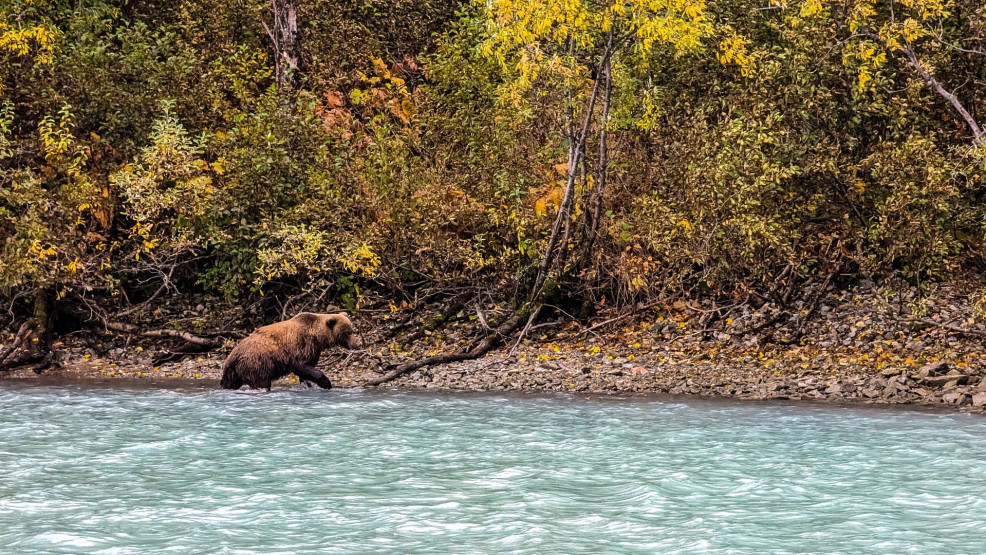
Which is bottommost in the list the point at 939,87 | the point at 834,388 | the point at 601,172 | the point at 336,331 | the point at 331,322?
the point at 834,388

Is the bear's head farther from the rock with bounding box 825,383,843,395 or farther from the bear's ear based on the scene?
the rock with bounding box 825,383,843,395

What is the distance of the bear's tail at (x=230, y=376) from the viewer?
618 inches

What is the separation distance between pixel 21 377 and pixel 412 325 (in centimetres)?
635

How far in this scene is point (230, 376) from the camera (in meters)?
15.8

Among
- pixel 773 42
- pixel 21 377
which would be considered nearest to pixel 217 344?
pixel 21 377

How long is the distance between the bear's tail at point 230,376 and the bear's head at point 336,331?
128 centimetres

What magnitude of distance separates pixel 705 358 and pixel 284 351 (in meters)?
6.28

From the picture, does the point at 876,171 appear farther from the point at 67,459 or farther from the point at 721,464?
the point at 67,459

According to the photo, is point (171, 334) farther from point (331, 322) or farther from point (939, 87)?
point (939, 87)

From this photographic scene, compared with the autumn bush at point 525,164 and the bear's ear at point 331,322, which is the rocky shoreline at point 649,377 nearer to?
the bear's ear at point 331,322

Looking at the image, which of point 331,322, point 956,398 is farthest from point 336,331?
point 956,398

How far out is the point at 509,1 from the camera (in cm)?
1625

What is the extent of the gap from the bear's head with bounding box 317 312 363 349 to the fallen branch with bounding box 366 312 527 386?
849mm

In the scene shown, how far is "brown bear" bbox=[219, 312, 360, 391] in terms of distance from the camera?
51.2ft
